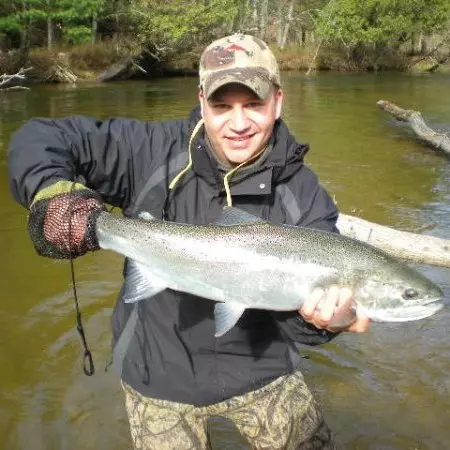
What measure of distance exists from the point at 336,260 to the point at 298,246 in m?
0.18

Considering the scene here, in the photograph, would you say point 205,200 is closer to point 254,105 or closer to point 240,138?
point 240,138

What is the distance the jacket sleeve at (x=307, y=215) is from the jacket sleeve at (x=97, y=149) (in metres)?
0.73

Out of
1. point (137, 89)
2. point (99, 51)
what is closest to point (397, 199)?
point (137, 89)

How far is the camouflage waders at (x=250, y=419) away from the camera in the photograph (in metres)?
2.92

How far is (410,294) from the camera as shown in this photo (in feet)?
8.77

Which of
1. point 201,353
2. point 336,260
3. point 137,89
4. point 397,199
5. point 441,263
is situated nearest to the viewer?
point 336,260

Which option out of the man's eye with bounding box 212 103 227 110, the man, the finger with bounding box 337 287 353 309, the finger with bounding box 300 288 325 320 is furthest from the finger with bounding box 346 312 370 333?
the man's eye with bounding box 212 103 227 110

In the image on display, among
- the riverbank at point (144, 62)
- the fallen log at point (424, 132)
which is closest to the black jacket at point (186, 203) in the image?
the fallen log at point (424, 132)

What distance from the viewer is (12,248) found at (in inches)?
288

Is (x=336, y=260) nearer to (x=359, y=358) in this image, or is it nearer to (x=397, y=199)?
(x=359, y=358)

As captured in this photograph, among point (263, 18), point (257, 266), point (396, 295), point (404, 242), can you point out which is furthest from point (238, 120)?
point (263, 18)

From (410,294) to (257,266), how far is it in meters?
0.72

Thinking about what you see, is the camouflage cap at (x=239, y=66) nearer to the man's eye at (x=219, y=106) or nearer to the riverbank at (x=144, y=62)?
the man's eye at (x=219, y=106)

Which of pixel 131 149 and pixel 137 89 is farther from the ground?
pixel 131 149
